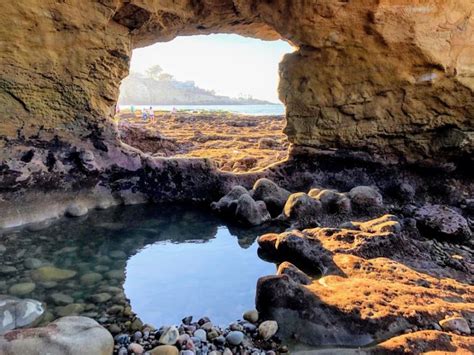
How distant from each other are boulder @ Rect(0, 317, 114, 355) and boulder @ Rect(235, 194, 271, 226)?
3373 mm

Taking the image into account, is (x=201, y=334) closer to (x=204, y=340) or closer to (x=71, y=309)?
(x=204, y=340)

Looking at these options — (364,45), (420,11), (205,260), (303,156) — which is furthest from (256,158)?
(205,260)

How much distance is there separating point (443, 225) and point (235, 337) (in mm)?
3676

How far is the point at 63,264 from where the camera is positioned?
4391 millimetres

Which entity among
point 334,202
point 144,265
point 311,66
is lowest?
point 144,265

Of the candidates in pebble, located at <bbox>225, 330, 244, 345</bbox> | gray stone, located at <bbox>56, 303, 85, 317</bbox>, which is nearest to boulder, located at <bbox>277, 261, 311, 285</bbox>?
pebble, located at <bbox>225, 330, 244, 345</bbox>

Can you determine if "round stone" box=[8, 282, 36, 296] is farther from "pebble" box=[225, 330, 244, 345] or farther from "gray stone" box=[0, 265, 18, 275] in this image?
"pebble" box=[225, 330, 244, 345]

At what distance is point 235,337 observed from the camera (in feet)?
9.98

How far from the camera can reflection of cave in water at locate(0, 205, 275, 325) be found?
3648 mm

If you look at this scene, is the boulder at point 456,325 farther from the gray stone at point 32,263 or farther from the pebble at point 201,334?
the gray stone at point 32,263

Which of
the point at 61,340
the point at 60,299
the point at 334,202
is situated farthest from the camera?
the point at 334,202

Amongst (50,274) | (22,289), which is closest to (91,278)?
(50,274)

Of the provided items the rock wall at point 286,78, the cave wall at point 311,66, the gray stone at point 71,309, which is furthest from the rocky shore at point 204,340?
the cave wall at point 311,66

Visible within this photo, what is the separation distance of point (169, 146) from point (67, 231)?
298 inches
